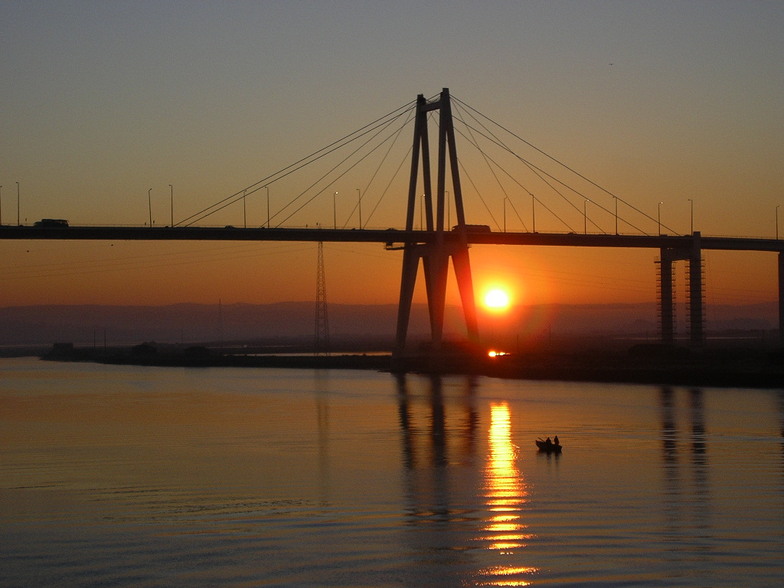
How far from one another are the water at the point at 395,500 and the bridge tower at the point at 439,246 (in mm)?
28393

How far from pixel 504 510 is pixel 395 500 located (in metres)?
1.84

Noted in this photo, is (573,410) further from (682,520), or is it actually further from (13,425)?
(682,520)

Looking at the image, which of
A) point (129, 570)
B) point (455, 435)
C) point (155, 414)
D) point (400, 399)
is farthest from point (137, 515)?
point (400, 399)

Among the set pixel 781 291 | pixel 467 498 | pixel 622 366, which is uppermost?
pixel 781 291

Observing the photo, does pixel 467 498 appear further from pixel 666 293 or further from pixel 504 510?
pixel 666 293

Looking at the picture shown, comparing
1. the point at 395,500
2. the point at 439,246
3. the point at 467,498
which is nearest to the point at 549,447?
the point at 467,498

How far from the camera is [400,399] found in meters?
43.6

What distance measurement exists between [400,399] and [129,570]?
1261 inches

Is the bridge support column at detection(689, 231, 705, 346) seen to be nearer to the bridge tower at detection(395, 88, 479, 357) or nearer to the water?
the bridge tower at detection(395, 88, 479, 357)

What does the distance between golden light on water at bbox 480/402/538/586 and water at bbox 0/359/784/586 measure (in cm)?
4

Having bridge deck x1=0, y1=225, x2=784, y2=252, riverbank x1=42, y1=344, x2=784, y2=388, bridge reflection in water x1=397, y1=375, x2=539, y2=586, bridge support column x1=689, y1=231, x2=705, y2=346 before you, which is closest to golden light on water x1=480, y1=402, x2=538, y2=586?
bridge reflection in water x1=397, y1=375, x2=539, y2=586

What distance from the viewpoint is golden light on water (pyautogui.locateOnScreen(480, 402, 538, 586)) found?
37.4 feet

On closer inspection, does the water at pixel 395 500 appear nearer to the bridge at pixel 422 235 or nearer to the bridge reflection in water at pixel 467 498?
the bridge reflection in water at pixel 467 498

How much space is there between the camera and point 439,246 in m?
62.7
